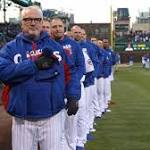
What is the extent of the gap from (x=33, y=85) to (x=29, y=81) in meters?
0.06

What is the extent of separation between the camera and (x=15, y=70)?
18.1 ft

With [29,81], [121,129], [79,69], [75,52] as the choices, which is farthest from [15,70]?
[121,129]

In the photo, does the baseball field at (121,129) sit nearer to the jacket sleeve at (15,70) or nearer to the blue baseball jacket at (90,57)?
the blue baseball jacket at (90,57)

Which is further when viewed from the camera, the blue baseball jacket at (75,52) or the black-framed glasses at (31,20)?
the blue baseball jacket at (75,52)

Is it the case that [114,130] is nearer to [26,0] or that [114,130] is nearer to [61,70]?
[61,70]

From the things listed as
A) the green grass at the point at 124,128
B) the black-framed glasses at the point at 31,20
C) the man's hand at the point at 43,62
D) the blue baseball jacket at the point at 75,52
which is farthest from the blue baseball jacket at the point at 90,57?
the man's hand at the point at 43,62

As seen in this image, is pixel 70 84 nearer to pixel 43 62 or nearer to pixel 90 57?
pixel 43 62

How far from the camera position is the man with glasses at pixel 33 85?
5.54 metres

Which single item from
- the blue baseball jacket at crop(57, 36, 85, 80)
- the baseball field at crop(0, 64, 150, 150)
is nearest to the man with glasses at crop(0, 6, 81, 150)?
the blue baseball jacket at crop(57, 36, 85, 80)

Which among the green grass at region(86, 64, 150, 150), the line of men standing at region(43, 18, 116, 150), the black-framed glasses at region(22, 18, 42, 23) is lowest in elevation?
the green grass at region(86, 64, 150, 150)

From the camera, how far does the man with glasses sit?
5540 mm

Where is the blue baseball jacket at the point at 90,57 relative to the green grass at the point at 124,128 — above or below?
above

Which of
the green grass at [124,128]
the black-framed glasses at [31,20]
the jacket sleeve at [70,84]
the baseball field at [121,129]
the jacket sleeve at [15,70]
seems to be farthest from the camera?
the green grass at [124,128]

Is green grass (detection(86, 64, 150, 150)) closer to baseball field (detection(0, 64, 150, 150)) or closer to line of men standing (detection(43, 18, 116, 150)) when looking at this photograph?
baseball field (detection(0, 64, 150, 150))
